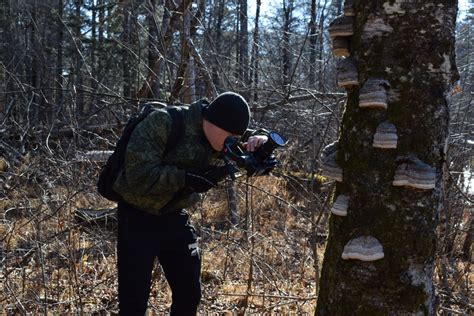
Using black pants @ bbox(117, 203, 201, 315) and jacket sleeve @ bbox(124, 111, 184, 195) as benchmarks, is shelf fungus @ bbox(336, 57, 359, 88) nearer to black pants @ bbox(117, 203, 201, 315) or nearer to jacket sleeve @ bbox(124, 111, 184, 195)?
jacket sleeve @ bbox(124, 111, 184, 195)

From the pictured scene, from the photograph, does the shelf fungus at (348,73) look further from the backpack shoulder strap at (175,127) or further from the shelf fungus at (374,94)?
the backpack shoulder strap at (175,127)

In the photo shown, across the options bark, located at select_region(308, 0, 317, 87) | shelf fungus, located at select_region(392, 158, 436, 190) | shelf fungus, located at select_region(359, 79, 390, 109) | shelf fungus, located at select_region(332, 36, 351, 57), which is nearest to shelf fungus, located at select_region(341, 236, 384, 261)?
shelf fungus, located at select_region(392, 158, 436, 190)

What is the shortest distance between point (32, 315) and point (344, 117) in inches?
136

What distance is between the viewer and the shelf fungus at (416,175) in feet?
6.85

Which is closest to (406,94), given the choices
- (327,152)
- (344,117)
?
(344,117)

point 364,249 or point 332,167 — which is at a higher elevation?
point 332,167

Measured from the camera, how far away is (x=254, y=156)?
3346mm

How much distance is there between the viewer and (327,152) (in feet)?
8.13

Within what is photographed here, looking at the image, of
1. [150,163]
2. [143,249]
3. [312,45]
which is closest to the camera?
[150,163]

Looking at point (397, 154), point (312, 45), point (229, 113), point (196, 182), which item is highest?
point (312, 45)

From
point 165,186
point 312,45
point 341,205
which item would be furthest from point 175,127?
point 312,45

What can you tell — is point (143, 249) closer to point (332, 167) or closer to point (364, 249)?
point (332, 167)

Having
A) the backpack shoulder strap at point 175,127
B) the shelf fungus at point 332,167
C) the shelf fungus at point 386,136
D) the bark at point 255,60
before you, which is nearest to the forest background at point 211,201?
the bark at point 255,60

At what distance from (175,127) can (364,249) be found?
154 cm
